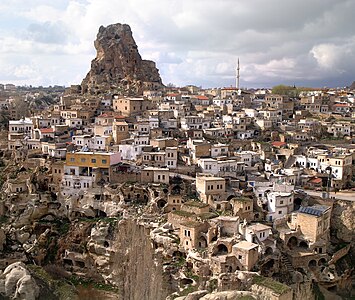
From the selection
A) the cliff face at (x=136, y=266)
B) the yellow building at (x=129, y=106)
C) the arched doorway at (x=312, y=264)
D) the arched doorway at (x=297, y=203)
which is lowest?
the arched doorway at (x=312, y=264)

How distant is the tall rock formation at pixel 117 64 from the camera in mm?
66875

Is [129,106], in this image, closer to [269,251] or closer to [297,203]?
[297,203]

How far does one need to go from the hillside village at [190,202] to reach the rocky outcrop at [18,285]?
55 cm

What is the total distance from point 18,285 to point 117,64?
5305 centimetres

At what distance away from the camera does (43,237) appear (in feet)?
102

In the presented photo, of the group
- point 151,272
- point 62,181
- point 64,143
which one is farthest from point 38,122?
point 151,272

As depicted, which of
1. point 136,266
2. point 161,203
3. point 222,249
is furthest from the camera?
point 161,203

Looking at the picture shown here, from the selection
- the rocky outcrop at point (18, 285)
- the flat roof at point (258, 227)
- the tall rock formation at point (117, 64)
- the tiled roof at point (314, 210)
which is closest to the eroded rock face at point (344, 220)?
the tiled roof at point (314, 210)

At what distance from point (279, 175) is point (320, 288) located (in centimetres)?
972

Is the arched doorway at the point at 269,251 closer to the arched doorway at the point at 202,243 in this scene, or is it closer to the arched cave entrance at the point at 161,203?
the arched doorway at the point at 202,243

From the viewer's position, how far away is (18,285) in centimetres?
2062

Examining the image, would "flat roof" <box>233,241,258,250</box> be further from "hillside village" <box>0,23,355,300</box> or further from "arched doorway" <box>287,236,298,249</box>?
"arched doorway" <box>287,236,298,249</box>

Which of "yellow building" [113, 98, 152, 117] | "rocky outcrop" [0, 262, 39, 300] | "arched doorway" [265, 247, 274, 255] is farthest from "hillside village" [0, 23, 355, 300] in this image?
"yellow building" [113, 98, 152, 117]

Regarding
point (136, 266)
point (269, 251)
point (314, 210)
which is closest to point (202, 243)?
point (269, 251)
